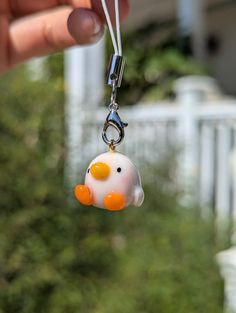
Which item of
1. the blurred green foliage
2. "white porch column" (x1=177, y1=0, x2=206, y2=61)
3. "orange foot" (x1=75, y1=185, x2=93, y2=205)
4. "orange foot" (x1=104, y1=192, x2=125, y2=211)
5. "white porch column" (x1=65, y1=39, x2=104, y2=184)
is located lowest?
"orange foot" (x1=104, y1=192, x2=125, y2=211)

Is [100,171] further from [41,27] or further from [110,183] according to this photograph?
[41,27]

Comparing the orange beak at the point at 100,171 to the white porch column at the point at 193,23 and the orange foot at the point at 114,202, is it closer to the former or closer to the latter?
the orange foot at the point at 114,202

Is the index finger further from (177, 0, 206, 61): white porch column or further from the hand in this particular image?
(177, 0, 206, 61): white porch column

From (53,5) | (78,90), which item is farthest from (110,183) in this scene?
(78,90)

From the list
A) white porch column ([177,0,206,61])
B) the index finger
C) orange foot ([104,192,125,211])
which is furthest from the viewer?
white porch column ([177,0,206,61])

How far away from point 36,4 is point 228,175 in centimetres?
259

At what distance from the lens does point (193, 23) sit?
6742 millimetres

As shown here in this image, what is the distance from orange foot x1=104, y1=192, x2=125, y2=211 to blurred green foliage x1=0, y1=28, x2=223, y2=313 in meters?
1.63

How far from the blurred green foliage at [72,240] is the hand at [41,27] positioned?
1391 millimetres

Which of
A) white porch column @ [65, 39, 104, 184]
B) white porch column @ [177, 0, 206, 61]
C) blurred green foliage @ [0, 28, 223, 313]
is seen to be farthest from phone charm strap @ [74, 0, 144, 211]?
white porch column @ [177, 0, 206, 61]

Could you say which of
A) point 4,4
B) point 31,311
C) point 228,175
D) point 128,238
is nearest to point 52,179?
point 128,238

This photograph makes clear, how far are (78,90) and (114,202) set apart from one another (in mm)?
3638

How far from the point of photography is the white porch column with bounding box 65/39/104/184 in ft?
11.7

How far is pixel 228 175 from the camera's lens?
12.8 feet
